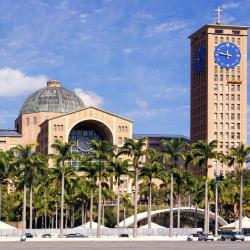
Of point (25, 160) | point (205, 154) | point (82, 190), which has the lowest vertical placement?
point (82, 190)

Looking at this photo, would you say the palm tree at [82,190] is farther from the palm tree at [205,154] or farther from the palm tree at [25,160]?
the palm tree at [205,154]

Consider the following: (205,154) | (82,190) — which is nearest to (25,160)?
(82,190)

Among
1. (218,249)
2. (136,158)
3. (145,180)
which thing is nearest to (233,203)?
(145,180)

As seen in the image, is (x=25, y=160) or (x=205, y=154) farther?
(x=205, y=154)

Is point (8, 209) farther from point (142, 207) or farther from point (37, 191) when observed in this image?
point (142, 207)

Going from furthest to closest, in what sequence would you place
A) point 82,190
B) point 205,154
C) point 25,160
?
point 82,190 < point 205,154 < point 25,160

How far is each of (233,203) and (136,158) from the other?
5391cm

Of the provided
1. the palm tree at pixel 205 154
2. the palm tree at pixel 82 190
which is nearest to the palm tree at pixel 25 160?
the palm tree at pixel 82 190

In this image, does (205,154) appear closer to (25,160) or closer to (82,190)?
(25,160)

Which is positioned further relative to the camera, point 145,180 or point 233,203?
point 233,203

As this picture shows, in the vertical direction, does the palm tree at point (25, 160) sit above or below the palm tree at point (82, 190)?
above

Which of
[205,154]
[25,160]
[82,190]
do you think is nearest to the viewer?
[25,160]

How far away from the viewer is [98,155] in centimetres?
12381

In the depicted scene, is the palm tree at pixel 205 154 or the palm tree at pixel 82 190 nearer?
the palm tree at pixel 205 154
